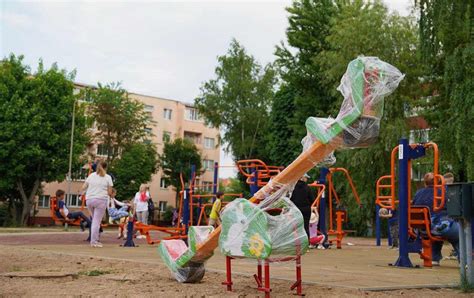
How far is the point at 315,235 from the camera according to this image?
15367 millimetres

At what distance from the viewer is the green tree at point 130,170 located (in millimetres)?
53562

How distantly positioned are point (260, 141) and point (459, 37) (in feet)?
116

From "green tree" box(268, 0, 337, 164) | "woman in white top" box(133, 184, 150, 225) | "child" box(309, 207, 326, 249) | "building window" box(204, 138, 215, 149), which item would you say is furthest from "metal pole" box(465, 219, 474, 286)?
"building window" box(204, 138, 215, 149)

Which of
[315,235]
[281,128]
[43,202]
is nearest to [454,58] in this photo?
[315,235]

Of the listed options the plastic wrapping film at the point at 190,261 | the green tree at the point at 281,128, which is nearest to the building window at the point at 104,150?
the green tree at the point at 281,128

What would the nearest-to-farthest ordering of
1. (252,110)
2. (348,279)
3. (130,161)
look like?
1. (348,279)
2. (252,110)
3. (130,161)

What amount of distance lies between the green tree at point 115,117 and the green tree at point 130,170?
66 cm

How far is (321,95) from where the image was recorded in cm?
3738

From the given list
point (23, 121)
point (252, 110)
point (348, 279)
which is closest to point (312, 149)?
point (348, 279)

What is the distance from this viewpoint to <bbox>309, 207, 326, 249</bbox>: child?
48.2ft

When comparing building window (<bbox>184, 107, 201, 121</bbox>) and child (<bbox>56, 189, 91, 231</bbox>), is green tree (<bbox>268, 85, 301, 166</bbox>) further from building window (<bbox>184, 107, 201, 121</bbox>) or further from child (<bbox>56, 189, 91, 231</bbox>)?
building window (<bbox>184, 107, 201, 121</bbox>)

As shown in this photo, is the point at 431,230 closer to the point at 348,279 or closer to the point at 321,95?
the point at 348,279

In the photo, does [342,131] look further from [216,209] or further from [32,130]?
[32,130]

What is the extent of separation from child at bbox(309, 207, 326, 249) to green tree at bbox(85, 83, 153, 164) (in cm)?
3747
